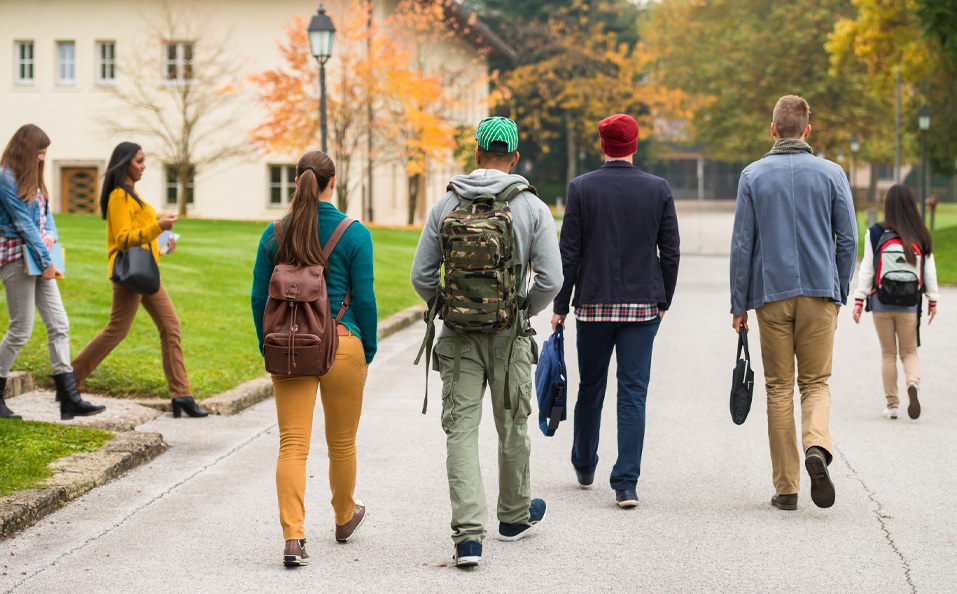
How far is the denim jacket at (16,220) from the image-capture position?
721 cm

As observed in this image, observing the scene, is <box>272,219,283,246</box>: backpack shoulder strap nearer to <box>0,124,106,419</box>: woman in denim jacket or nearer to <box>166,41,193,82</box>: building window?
<box>0,124,106,419</box>: woman in denim jacket

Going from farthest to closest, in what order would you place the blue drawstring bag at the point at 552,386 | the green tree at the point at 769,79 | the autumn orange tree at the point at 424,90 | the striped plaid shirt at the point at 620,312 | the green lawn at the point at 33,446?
the green tree at the point at 769,79
the autumn orange tree at the point at 424,90
the green lawn at the point at 33,446
the striped plaid shirt at the point at 620,312
the blue drawstring bag at the point at 552,386

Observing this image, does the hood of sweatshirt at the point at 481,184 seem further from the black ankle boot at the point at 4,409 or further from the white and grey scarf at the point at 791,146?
the black ankle boot at the point at 4,409

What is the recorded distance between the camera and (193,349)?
34.3 ft

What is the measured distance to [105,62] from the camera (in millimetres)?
36344

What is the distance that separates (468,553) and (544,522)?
0.87m

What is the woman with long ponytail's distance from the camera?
4648 mm

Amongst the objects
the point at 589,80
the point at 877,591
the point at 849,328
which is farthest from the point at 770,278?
the point at 589,80

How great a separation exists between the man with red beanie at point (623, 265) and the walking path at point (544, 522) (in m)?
0.54

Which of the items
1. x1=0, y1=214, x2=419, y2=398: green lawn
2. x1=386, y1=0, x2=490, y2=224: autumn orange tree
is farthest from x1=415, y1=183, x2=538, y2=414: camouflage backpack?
x1=386, y1=0, x2=490, y2=224: autumn orange tree

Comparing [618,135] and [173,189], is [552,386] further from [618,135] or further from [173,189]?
[173,189]

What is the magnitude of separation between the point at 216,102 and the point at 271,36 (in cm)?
279

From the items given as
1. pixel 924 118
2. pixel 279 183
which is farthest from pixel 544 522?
pixel 279 183

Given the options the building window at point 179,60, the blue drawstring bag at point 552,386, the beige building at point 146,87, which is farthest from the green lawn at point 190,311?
the building window at point 179,60
